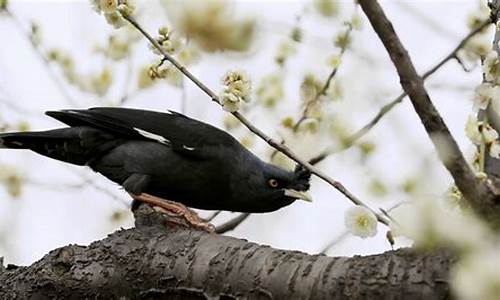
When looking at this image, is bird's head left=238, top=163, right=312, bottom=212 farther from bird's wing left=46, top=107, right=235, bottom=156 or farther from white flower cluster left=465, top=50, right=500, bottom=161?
white flower cluster left=465, top=50, right=500, bottom=161

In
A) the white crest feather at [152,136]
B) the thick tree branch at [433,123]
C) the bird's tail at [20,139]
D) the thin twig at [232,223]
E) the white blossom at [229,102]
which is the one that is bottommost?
the thick tree branch at [433,123]

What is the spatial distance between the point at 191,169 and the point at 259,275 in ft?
4.99

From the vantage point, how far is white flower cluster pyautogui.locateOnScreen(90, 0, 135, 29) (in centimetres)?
226

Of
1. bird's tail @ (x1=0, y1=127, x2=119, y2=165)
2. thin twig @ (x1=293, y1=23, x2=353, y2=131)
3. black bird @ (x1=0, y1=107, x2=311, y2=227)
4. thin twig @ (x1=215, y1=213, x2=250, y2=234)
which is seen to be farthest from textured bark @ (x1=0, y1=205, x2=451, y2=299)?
thin twig @ (x1=293, y1=23, x2=353, y2=131)

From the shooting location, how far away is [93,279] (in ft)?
7.16

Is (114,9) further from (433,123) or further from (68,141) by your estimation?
(433,123)

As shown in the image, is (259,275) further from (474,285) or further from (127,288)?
(474,285)

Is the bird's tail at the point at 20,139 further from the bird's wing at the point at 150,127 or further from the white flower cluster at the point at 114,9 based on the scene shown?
the white flower cluster at the point at 114,9

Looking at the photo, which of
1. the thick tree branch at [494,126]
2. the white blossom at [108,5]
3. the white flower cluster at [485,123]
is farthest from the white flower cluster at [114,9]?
the white flower cluster at [485,123]

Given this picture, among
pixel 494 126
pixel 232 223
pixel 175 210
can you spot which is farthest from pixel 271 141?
pixel 232 223

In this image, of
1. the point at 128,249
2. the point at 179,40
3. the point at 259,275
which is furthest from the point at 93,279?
the point at 179,40

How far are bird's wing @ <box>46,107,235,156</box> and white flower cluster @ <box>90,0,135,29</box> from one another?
36.0 inches

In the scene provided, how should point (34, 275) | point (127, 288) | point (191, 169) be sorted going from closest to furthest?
point (127, 288) → point (34, 275) → point (191, 169)

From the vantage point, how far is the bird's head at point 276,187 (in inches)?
131
